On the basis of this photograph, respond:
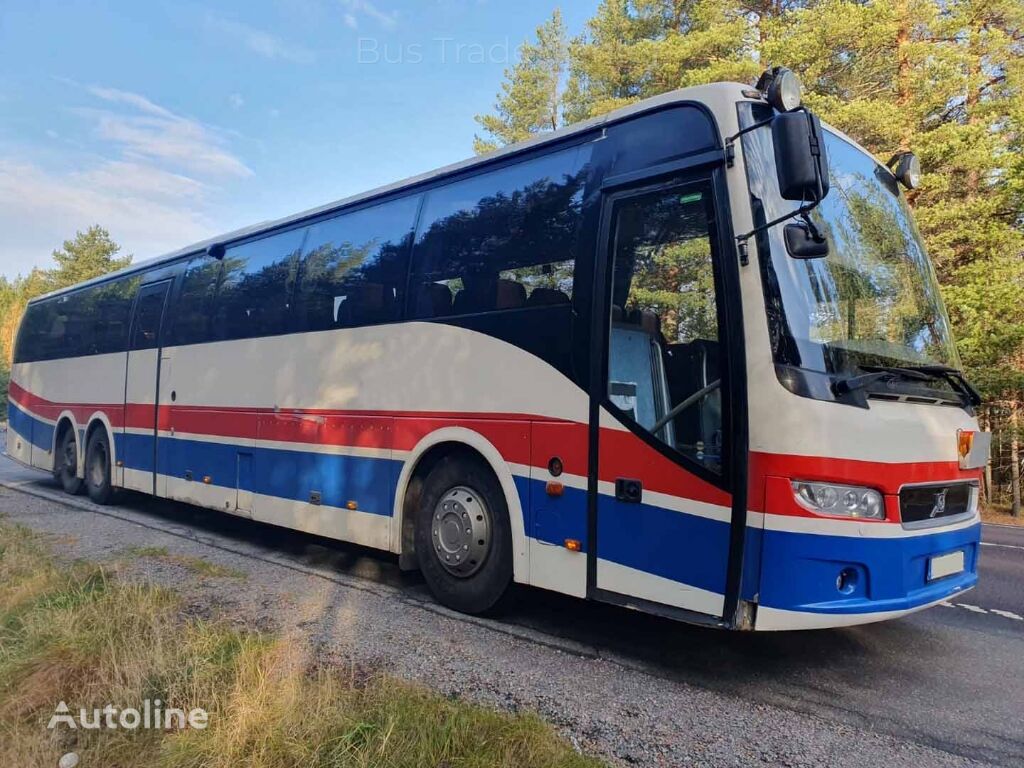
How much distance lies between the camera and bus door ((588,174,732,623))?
3.94 meters

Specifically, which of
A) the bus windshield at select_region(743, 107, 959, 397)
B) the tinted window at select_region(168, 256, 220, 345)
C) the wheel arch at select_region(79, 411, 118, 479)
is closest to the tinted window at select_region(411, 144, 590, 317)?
the bus windshield at select_region(743, 107, 959, 397)

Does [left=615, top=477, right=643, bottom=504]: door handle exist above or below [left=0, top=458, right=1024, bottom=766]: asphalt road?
above

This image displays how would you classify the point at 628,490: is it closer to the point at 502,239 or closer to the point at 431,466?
the point at 431,466

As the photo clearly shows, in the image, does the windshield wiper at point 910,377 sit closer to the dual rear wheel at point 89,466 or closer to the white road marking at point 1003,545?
the white road marking at point 1003,545

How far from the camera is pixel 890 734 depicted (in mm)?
3480

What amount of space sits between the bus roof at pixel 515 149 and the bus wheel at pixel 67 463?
392 cm

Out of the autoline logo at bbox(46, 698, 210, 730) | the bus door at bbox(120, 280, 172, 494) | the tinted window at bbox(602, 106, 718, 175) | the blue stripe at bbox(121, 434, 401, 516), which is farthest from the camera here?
the bus door at bbox(120, 280, 172, 494)

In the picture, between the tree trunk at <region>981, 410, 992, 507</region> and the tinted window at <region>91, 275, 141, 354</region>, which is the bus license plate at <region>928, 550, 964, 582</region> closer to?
the tinted window at <region>91, 275, 141, 354</region>

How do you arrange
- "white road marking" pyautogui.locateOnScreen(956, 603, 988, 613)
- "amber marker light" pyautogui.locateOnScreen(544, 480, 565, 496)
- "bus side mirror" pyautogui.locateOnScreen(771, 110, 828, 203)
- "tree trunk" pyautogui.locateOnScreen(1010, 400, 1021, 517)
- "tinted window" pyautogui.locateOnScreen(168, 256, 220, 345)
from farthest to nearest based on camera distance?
"tree trunk" pyautogui.locateOnScreen(1010, 400, 1021, 517), "tinted window" pyautogui.locateOnScreen(168, 256, 220, 345), "white road marking" pyautogui.locateOnScreen(956, 603, 988, 613), "amber marker light" pyautogui.locateOnScreen(544, 480, 565, 496), "bus side mirror" pyautogui.locateOnScreen(771, 110, 828, 203)

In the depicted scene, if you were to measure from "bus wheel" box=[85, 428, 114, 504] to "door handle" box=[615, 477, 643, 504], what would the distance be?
9.10 meters

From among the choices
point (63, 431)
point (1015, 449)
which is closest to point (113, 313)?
point (63, 431)

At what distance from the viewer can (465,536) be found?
5.36m

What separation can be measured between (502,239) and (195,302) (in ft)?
17.8

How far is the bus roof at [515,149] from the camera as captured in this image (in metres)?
4.23
